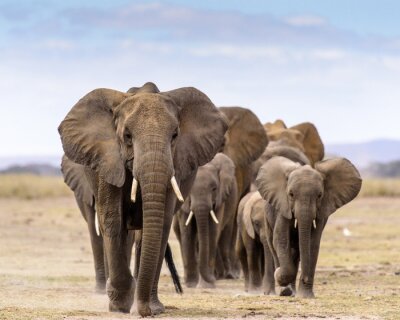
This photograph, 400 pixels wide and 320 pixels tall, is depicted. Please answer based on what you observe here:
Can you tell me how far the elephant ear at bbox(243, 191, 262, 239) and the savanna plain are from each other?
0.72 metres

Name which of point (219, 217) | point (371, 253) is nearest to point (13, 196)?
point (371, 253)

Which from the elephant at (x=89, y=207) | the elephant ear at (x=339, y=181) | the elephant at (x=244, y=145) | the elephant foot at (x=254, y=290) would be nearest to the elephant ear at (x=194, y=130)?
the elephant at (x=89, y=207)

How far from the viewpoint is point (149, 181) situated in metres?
10.3

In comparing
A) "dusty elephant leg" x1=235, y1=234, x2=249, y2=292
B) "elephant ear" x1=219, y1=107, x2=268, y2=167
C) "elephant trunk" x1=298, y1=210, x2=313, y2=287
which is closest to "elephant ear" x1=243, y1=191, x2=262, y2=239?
"dusty elephant leg" x1=235, y1=234, x2=249, y2=292

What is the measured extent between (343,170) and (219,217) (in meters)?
3.21

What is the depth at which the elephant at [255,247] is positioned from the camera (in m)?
14.9

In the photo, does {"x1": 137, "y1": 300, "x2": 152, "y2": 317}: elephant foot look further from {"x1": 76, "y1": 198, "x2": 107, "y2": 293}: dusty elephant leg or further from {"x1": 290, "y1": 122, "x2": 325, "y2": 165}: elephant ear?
{"x1": 290, "y1": 122, "x2": 325, "y2": 165}: elephant ear

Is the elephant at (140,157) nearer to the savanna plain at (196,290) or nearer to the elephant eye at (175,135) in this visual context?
the elephant eye at (175,135)

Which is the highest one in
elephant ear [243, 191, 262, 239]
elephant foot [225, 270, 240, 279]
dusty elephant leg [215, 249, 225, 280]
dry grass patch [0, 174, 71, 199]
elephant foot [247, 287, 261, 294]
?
elephant ear [243, 191, 262, 239]

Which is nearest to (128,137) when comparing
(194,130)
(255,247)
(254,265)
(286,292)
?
(194,130)

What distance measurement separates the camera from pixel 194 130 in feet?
37.3

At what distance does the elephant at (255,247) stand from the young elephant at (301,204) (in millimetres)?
523

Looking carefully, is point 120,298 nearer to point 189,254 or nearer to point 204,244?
point 204,244

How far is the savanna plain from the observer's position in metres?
11.6
